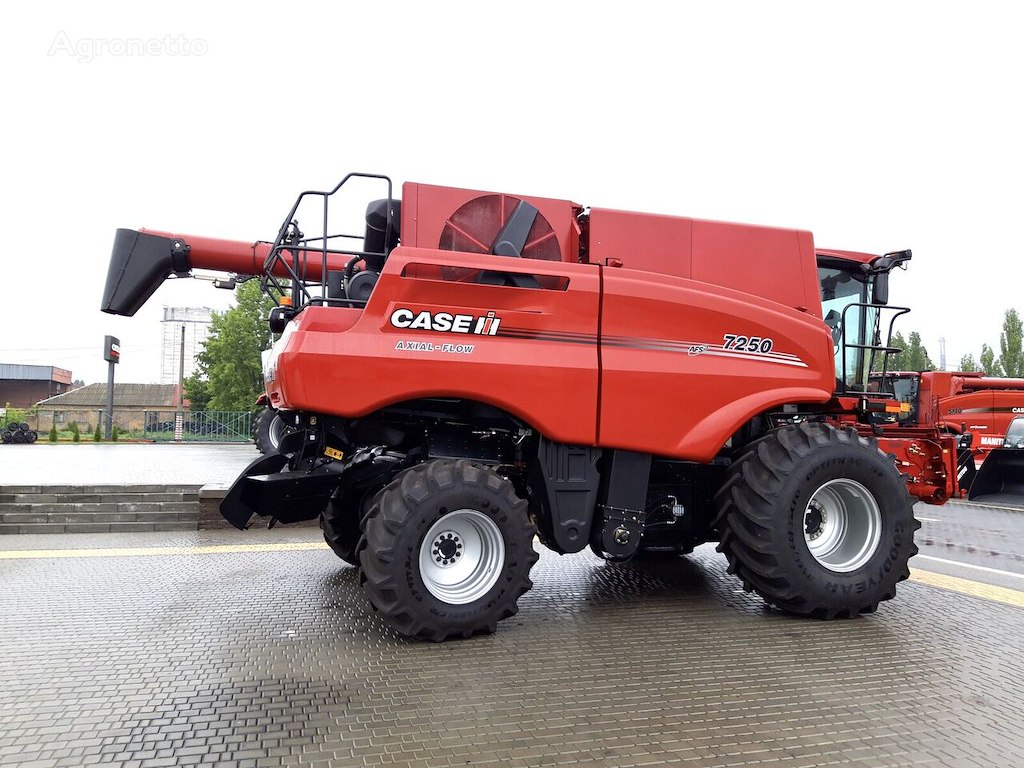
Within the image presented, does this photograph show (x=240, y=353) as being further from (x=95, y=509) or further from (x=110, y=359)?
(x=95, y=509)

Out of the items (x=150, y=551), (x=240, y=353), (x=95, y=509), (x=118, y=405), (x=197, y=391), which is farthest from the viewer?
(x=118, y=405)

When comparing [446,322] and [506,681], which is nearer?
[506,681]

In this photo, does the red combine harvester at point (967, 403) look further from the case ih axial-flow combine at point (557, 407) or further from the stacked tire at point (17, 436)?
the stacked tire at point (17, 436)

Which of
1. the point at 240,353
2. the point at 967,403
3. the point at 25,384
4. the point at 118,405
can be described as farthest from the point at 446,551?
the point at 25,384

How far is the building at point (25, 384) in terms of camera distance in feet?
239

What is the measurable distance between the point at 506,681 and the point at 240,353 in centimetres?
4026

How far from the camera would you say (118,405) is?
6675 centimetres

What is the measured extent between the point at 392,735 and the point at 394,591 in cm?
118

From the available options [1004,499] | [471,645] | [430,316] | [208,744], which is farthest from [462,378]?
[1004,499]

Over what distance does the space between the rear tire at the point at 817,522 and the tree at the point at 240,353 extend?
37757mm

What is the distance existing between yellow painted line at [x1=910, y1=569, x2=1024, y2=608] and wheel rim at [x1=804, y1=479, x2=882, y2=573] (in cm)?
154

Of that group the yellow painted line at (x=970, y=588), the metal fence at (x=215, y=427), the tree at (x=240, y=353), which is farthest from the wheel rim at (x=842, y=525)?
the tree at (x=240, y=353)

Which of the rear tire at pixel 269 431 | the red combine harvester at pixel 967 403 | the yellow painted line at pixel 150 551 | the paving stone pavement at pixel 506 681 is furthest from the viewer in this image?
the red combine harvester at pixel 967 403

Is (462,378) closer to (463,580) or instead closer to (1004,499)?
(463,580)
